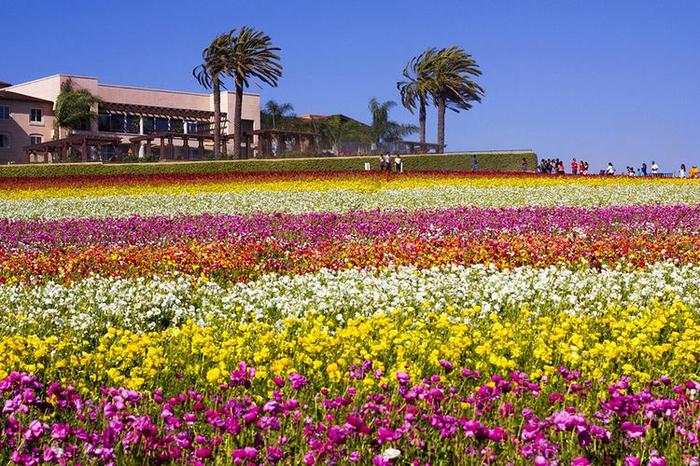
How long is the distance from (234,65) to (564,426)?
4906 centimetres

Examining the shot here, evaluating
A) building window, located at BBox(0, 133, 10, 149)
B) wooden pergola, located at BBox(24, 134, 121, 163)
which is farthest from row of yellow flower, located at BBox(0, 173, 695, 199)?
building window, located at BBox(0, 133, 10, 149)

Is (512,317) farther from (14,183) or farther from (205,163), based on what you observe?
(205,163)

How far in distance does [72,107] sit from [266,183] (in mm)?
37730

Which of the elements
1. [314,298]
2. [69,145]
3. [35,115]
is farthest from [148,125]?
[314,298]

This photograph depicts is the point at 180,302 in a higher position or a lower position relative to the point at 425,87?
lower

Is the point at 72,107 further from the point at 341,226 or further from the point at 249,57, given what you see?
the point at 341,226

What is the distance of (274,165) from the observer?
38375mm

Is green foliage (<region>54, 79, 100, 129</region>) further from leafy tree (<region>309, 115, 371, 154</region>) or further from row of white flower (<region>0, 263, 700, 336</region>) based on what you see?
row of white flower (<region>0, 263, 700, 336</region>)

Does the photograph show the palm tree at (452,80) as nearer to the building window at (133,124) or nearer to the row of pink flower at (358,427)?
the building window at (133,124)

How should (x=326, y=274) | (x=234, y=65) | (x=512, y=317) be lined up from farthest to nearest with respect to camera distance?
(x=234, y=65)
(x=326, y=274)
(x=512, y=317)

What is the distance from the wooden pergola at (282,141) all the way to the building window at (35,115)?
16791mm

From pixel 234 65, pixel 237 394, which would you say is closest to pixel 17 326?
pixel 237 394

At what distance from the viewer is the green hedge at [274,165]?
116ft

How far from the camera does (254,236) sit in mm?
12016
